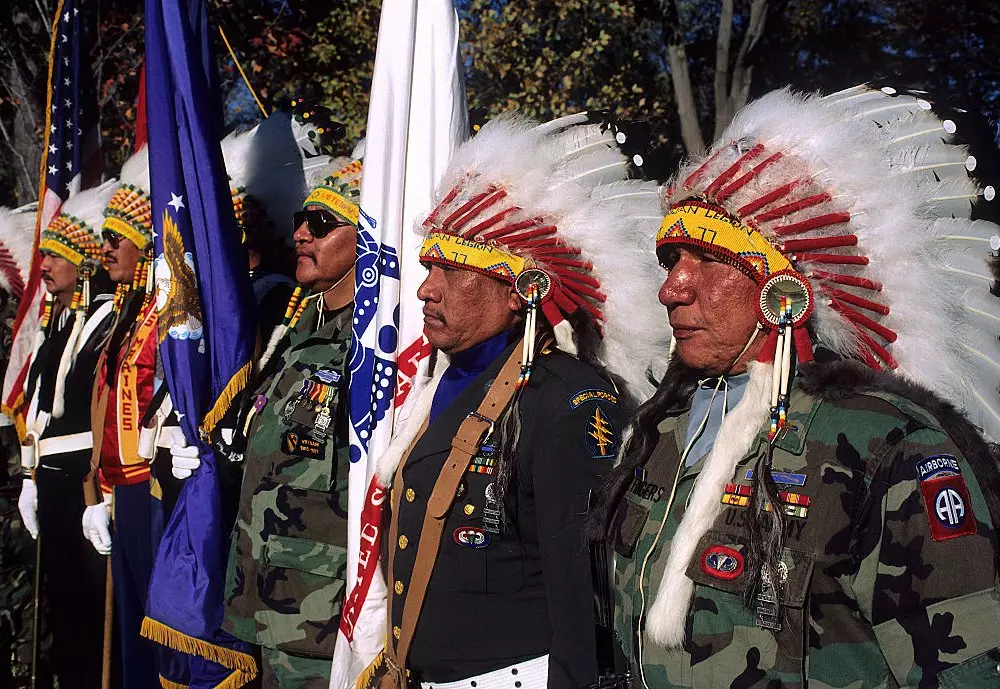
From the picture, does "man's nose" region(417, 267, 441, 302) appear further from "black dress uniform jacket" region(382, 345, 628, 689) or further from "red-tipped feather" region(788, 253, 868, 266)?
"red-tipped feather" region(788, 253, 868, 266)

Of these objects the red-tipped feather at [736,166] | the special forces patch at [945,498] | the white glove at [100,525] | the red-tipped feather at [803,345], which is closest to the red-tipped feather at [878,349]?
the red-tipped feather at [803,345]

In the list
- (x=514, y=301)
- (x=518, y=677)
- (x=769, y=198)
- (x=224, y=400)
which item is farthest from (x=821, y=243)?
(x=224, y=400)

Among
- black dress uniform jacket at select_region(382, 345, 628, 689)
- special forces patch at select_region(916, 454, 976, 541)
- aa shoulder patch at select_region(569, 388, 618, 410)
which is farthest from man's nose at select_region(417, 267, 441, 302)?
special forces patch at select_region(916, 454, 976, 541)

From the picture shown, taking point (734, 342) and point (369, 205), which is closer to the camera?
point (734, 342)

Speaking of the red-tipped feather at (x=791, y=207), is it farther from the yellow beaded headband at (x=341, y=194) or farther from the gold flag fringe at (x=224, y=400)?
the gold flag fringe at (x=224, y=400)

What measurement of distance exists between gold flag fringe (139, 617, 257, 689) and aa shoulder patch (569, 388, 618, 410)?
194 cm

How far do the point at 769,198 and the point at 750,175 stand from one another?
2.7 inches

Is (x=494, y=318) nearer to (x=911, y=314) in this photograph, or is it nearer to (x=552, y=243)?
(x=552, y=243)

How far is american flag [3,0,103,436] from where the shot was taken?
5.71 metres

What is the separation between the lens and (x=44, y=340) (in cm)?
613

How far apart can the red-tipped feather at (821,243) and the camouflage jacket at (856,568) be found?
0.97 ft

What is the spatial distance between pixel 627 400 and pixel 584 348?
23 centimetres

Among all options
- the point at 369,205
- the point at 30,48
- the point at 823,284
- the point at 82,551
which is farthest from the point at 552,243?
the point at 30,48

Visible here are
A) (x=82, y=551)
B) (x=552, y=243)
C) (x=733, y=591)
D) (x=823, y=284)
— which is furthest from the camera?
(x=82, y=551)
